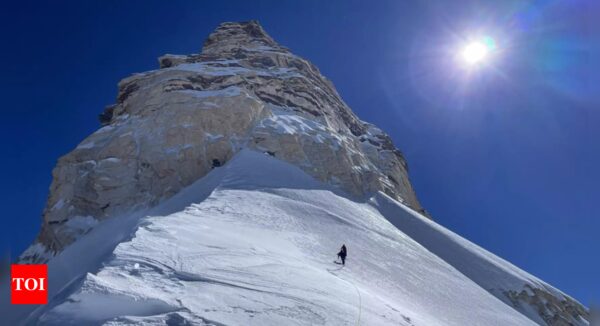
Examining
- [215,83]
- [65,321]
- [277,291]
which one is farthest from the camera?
[215,83]

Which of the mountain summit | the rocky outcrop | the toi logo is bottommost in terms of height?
the rocky outcrop

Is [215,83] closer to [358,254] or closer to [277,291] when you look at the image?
[358,254]

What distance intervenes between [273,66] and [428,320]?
61.1 meters

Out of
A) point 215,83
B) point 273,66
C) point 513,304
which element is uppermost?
point 273,66

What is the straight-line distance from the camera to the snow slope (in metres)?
9.75

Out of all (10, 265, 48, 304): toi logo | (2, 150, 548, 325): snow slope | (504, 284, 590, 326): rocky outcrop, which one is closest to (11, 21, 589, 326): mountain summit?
(2, 150, 548, 325): snow slope

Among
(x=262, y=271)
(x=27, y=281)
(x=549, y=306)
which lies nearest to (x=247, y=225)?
(x=262, y=271)

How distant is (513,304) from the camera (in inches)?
1324

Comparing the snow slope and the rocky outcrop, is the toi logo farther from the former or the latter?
the rocky outcrop

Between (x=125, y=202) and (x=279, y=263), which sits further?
(x=125, y=202)

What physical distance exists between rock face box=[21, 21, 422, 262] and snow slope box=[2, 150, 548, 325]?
209 inches

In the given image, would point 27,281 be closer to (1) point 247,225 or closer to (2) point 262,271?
(2) point 262,271

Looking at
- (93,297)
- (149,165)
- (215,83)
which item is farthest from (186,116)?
(93,297)

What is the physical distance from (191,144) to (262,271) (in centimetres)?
3430
